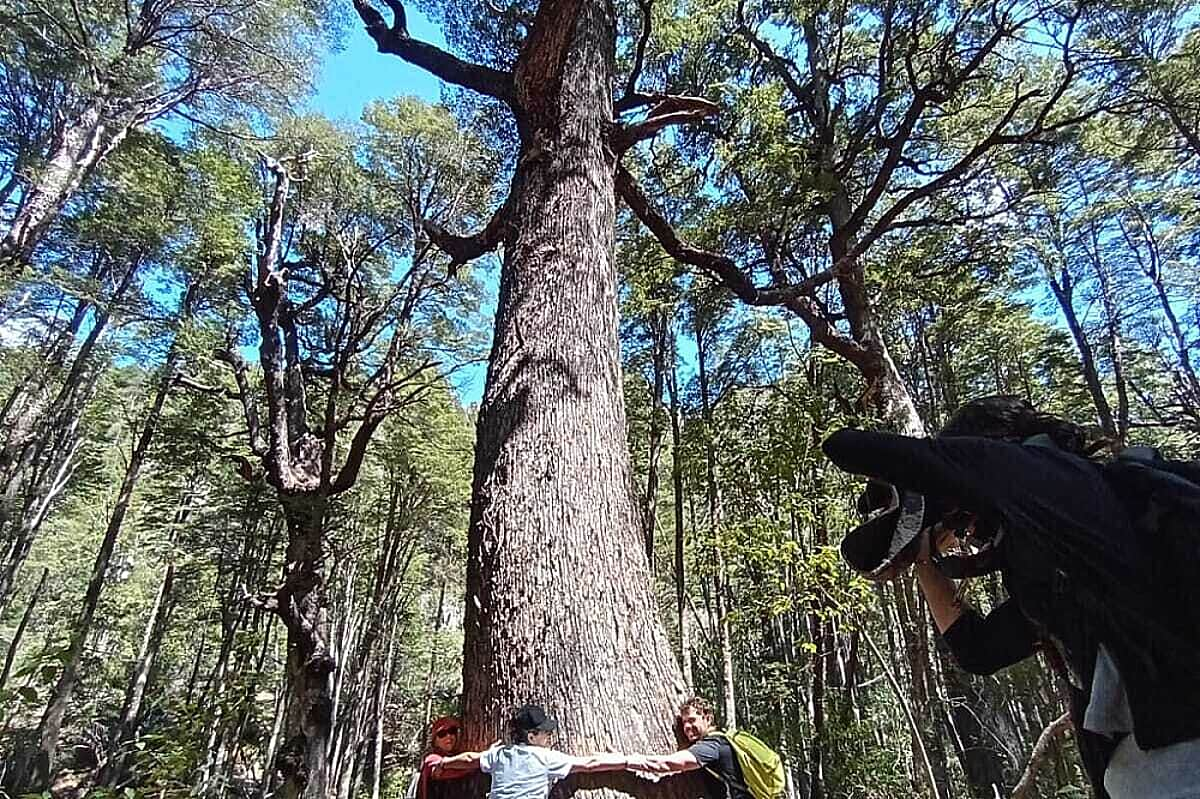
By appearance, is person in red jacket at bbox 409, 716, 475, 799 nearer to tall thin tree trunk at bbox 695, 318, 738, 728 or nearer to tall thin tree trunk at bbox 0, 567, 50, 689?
tall thin tree trunk at bbox 695, 318, 738, 728

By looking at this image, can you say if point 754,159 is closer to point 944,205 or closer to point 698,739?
point 944,205

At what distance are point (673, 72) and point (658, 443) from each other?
6223mm

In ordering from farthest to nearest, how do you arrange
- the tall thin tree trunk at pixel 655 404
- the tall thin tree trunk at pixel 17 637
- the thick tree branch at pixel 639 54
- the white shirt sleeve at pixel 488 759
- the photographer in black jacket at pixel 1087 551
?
1. the tall thin tree trunk at pixel 17 637
2. the tall thin tree trunk at pixel 655 404
3. the thick tree branch at pixel 639 54
4. the white shirt sleeve at pixel 488 759
5. the photographer in black jacket at pixel 1087 551

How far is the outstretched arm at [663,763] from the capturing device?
1525mm

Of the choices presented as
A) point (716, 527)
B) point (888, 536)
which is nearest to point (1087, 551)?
point (888, 536)

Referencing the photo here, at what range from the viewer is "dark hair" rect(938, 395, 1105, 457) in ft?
3.75

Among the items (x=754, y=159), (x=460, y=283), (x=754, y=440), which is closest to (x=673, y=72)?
(x=754, y=159)

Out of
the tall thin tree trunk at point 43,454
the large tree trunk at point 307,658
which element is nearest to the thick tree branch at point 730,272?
the large tree trunk at point 307,658

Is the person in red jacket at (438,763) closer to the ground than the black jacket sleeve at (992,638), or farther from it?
closer to the ground

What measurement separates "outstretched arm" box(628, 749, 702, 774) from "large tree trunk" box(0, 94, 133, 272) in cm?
1098

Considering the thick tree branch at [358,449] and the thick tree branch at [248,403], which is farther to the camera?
the thick tree branch at [248,403]

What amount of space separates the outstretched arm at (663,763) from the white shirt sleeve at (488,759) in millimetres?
314

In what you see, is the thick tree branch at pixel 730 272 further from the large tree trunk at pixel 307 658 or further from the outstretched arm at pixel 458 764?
the large tree trunk at pixel 307 658

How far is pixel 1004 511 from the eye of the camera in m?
0.94
